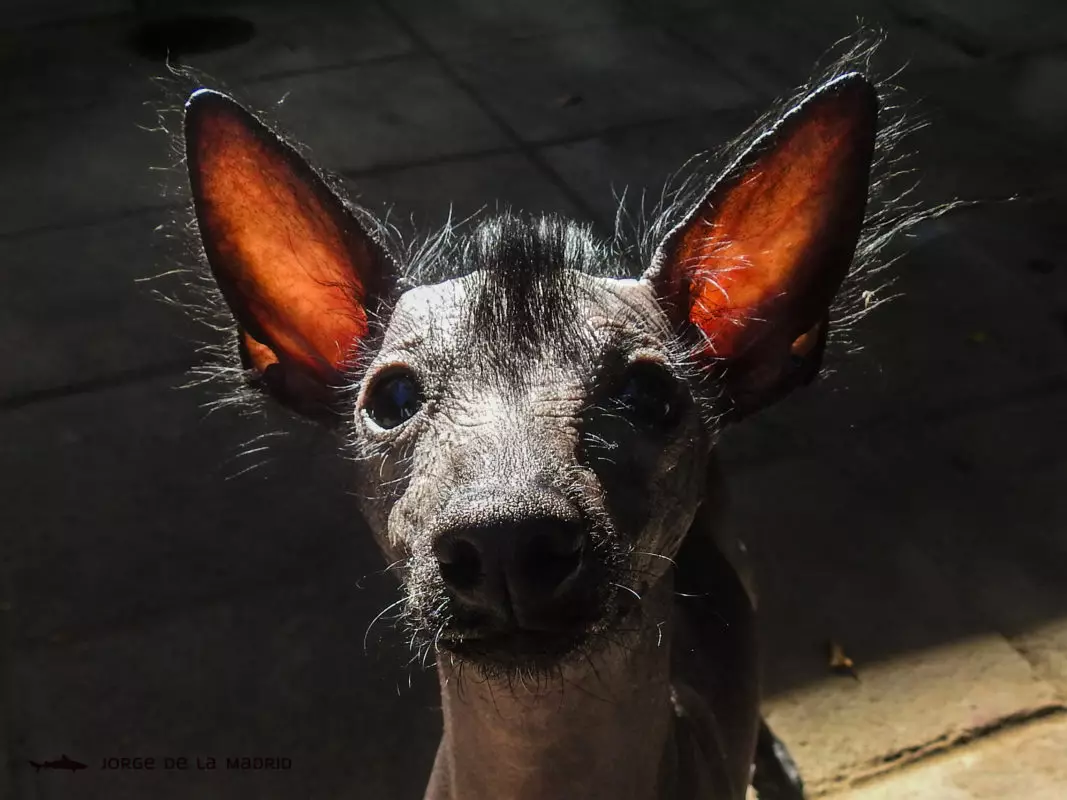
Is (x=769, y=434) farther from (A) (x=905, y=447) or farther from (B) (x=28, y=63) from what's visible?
(B) (x=28, y=63)

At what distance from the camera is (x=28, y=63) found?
→ 6141 millimetres

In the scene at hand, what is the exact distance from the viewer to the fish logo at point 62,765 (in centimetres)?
263

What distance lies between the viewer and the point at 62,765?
2.64m

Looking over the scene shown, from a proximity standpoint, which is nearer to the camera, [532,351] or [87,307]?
[532,351]

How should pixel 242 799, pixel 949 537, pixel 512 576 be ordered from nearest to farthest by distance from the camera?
1. pixel 512 576
2. pixel 242 799
3. pixel 949 537

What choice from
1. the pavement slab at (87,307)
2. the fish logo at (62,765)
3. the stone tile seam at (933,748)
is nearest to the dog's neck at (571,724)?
the stone tile seam at (933,748)

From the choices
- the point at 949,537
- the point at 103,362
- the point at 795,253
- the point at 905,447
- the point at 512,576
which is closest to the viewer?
the point at 512,576

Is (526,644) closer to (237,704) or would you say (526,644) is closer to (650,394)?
(650,394)

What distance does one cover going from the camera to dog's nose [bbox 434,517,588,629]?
45.6 inches

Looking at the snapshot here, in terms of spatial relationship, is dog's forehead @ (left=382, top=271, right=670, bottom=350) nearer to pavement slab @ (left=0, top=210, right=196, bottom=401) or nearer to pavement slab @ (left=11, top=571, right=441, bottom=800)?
pavement slab @ (left=11, top=571, right=441, bottom=800)

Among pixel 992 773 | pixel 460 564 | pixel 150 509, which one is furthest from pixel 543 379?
pixel 150 509

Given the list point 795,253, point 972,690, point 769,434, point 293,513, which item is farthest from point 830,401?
point 795,253

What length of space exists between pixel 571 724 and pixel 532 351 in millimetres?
530

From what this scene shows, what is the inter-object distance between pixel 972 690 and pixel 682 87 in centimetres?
387
